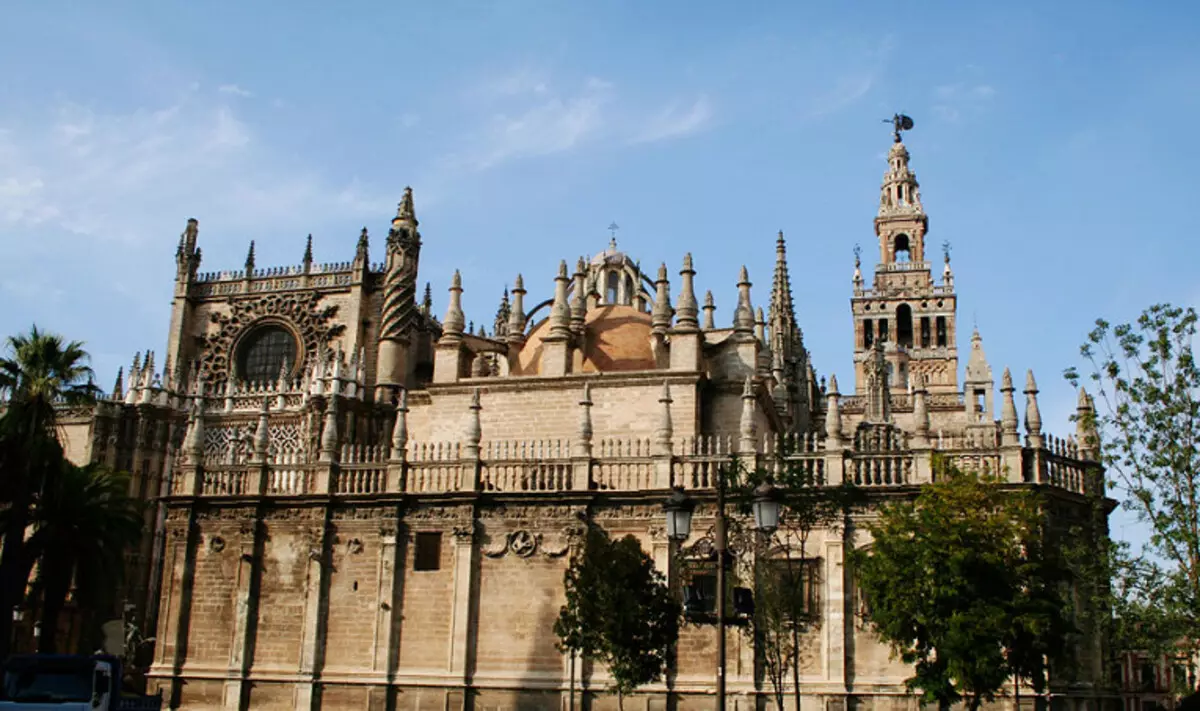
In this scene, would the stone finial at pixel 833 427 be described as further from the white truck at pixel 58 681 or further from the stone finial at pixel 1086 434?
the white truck at pixel 58 681

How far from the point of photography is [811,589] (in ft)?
82.1

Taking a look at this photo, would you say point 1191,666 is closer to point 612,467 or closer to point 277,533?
point 612,467

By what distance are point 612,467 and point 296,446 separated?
1679 centimetres

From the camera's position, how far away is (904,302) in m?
80.4

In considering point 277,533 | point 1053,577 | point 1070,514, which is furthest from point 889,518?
point 277,533

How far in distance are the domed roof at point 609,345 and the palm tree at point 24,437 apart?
1233 centimetres

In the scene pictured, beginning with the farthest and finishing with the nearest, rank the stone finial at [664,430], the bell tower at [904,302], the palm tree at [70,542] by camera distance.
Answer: the bell tower at [904,302]
the palm tree at [70,542]
the stone finial at [664,430]

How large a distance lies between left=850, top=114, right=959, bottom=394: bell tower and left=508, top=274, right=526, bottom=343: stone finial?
132 feet

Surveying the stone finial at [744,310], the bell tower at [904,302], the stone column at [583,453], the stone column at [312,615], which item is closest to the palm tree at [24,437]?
the stone column at [312,615]

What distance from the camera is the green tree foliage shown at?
66.4 ft

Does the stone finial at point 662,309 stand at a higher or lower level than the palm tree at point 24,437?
higher

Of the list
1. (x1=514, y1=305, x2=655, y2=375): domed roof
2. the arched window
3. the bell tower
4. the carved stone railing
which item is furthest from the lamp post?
the arched window

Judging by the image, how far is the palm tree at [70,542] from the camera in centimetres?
2866

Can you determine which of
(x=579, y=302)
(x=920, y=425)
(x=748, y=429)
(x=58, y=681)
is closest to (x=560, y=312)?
(x=579, y=302)
